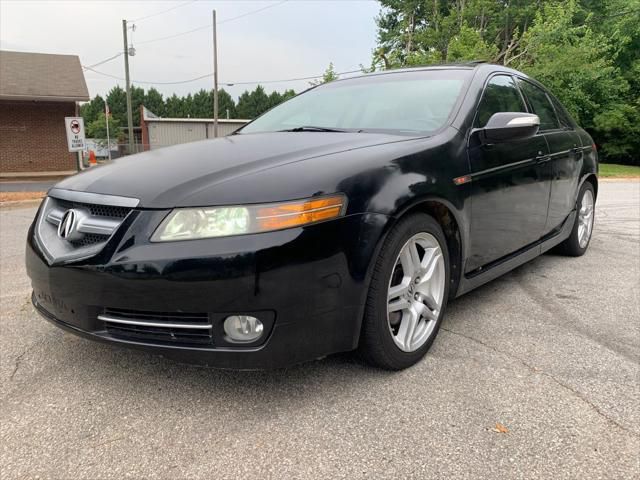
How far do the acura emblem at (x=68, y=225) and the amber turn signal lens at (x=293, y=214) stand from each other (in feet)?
2.75

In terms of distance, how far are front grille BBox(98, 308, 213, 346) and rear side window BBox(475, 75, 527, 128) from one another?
1.93 metres

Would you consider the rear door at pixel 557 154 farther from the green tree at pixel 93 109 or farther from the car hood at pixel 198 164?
the green tree at pixel 93 109

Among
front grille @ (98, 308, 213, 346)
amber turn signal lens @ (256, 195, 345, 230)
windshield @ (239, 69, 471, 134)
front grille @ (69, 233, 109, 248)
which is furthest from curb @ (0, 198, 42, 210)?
amber turn signal lens @ (256, 195, 345, 230)

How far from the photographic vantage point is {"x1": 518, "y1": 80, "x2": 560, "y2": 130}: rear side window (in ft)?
12.3

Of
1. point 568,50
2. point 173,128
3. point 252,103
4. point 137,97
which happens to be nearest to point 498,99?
point 568,50

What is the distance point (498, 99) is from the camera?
3.26 metres

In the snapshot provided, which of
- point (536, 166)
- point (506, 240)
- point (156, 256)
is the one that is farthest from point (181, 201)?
point (536, 166)

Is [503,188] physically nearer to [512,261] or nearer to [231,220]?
[512,261]

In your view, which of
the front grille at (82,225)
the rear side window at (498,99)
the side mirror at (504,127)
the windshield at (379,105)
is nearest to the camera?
the front grille at (82,225)

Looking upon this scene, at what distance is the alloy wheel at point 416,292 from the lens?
2.34m

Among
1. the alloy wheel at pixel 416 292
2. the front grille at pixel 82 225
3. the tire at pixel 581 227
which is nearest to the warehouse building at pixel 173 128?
the tire at pixel 581 227

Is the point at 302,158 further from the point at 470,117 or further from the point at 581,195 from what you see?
the point at 581,195

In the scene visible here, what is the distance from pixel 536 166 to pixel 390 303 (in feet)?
5.67

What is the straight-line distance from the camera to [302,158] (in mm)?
2168
